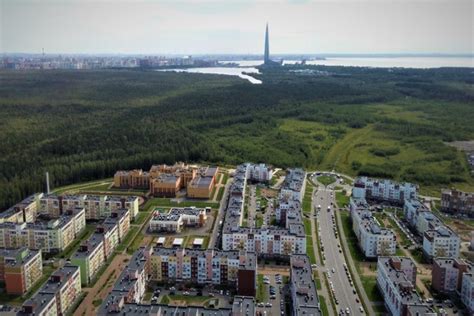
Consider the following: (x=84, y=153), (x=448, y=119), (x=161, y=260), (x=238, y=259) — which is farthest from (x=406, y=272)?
(x=448, y=119)

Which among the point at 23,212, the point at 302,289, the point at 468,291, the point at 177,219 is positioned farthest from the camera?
the point at 23,212

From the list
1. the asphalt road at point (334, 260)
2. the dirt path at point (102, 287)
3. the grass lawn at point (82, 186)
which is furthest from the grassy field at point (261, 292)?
the grass lawn at point (82, 186)

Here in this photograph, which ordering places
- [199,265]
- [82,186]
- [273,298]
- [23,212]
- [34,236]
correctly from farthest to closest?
[82,186]
[23,212]
[34,236]
[199,265]
[273,298]

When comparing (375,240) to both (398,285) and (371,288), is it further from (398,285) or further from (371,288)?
(398,285)

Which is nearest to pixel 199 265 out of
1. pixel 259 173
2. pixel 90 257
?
pixel 90 257

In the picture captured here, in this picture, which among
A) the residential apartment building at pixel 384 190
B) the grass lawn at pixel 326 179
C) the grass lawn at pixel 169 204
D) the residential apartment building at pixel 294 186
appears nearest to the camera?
the residential apartment building at pixel 294 186

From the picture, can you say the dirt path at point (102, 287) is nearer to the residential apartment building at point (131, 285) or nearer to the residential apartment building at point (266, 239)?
the residential apartment building at point (131, 285)

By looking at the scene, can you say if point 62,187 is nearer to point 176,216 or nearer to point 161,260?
point 176,216
